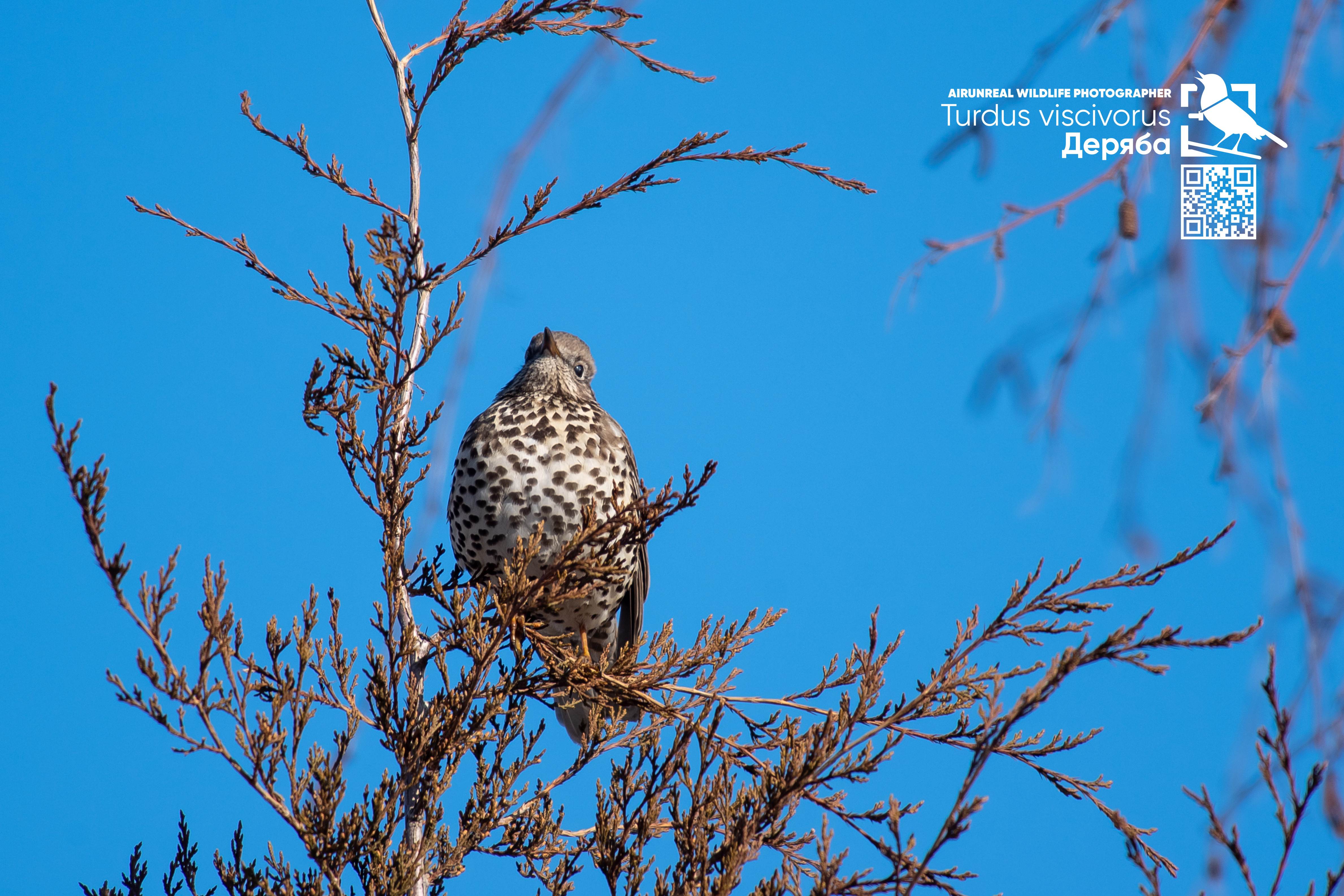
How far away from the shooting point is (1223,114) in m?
2.05

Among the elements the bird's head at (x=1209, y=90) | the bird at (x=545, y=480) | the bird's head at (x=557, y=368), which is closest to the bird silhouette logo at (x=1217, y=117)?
the bird's head at (x=1209, y=90)

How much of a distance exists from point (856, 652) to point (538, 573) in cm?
179

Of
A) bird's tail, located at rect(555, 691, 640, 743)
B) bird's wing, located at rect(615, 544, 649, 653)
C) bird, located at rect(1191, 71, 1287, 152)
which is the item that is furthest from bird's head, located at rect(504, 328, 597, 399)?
bird, located at rect(1191, 71, 1287, 152)

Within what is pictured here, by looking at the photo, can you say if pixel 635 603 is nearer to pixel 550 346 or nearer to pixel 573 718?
pixel 573 718

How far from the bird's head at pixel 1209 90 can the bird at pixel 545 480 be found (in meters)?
3.01

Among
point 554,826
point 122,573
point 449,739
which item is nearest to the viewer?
point 122,573

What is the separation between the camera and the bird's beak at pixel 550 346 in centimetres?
566

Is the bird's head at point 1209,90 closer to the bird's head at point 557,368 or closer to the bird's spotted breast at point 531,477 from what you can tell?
the bird's spotted breast at point 531,477

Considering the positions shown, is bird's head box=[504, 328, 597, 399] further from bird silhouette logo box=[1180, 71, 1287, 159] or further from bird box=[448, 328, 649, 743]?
bird silhouette logo box=[1180, 71, 1287, 159]

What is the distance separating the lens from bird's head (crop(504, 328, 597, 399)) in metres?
5.49

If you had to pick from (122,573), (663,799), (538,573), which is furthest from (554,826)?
(122,573)

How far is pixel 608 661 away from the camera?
5469 mm

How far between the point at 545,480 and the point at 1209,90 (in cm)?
346

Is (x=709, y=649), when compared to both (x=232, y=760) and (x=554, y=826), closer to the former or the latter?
(x=554, y=826)
